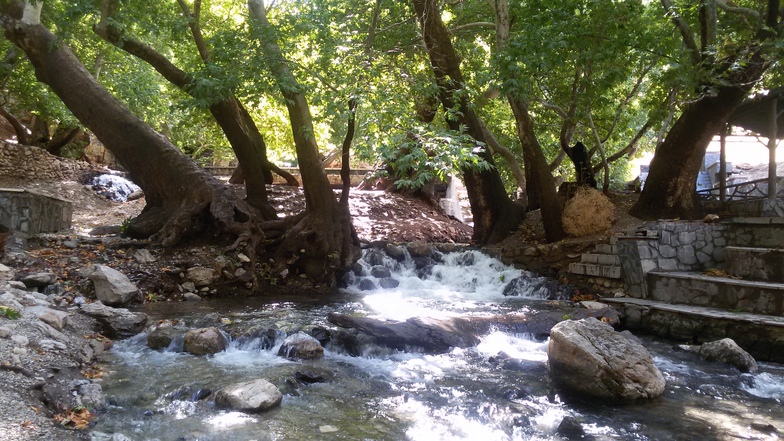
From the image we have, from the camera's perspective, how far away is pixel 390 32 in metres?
11.8

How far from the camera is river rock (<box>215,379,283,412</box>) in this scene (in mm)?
4154

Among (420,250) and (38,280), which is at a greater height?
(420,250)

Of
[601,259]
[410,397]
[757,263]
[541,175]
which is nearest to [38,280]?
[410,397]

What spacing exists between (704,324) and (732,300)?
2.08 ft

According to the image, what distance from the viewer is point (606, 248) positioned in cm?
917

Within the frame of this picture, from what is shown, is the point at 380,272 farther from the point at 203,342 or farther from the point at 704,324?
the point at 704,324

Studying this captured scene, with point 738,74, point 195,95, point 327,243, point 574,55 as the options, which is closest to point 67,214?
point 195,95

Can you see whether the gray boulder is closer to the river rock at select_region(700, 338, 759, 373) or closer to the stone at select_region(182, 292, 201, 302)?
the stone at select_region(182, 292, 201, 302)

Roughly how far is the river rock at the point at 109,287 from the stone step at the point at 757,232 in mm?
9321

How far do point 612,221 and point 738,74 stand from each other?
3.27 meters

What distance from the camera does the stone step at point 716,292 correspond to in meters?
6.52

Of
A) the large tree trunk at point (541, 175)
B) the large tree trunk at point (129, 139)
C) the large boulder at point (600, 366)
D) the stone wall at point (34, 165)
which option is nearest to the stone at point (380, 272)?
the large tree trunk at point (129, 139)

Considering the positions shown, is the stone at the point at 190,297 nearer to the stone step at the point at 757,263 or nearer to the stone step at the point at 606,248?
the stone step at the point at 606,248

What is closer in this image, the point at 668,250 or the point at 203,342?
the point at 203,342
